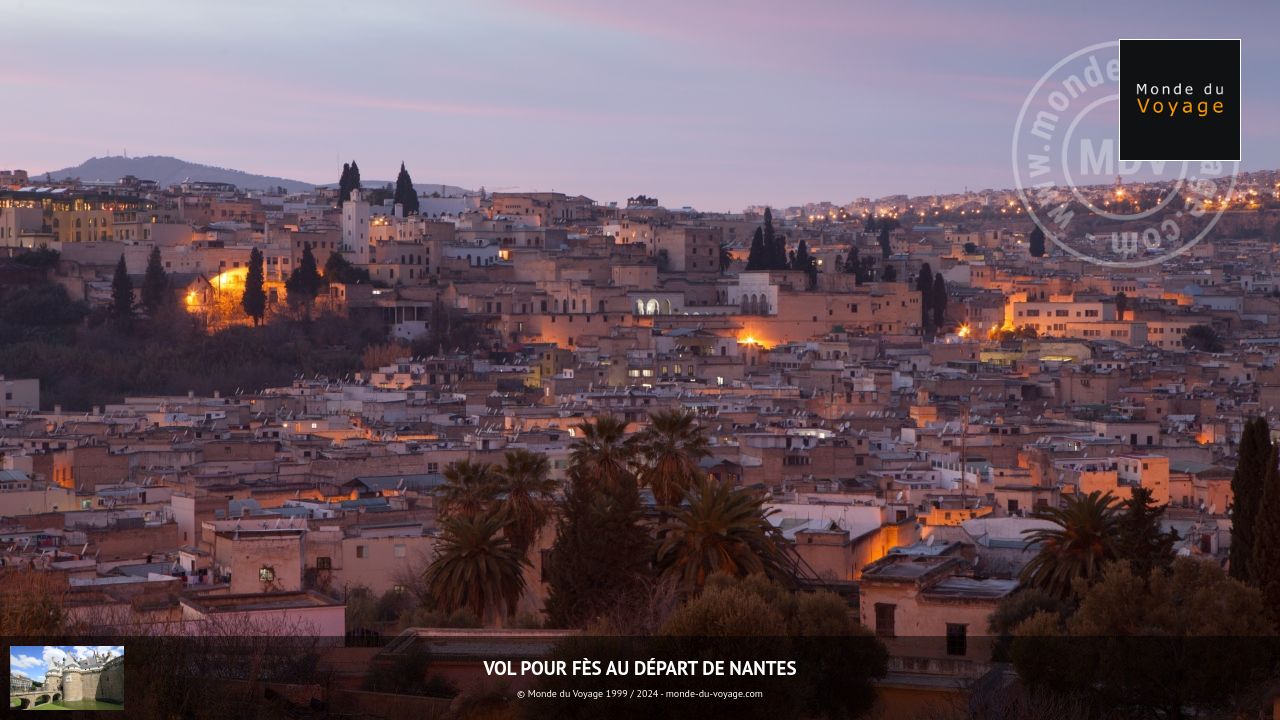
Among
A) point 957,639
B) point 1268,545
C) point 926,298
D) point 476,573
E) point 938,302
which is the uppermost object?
point 926,298

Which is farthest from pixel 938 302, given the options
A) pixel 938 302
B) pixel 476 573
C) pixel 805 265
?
pixel 476 573

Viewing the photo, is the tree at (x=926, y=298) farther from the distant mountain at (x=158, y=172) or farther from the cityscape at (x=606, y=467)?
the distant mountain at (x=158, y=172)

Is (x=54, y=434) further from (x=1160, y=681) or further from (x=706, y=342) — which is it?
(x=1160, y=681)

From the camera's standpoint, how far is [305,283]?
4891cm

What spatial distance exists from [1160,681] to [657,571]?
4624 mm

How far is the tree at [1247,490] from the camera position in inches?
538

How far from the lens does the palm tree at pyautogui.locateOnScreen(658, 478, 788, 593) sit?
14.9m

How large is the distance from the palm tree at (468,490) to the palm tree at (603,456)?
0.74m

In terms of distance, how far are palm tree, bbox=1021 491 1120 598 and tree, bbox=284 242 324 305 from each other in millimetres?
35110

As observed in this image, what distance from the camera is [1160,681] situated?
11.8 metres

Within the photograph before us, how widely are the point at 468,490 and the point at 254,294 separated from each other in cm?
3080

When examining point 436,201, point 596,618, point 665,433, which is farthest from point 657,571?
point 436,201

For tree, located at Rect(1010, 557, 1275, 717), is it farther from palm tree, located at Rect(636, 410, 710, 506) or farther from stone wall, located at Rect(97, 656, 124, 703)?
palm tree, located at Rect(636, 410, 710, 506)

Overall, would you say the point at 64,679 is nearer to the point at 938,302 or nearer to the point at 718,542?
the point at 718,542
